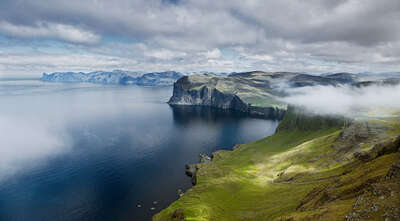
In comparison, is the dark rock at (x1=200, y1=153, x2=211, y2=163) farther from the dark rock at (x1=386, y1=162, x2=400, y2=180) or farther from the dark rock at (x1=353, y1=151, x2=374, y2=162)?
the dark rock at (x1=386, y1=162, x2=400, y2=180)

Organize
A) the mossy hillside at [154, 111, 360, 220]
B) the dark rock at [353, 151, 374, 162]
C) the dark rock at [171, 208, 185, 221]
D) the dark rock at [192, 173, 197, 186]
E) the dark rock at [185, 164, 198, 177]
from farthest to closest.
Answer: the dark rock at [185, 164, 198, 177], the dark rock at [192, 173, 197, 186], the dark rock at [353, 151, 374, 162], the mossy hillside at [154, 111, 360, 220], the dark rock at [171, 208, 185, 221]

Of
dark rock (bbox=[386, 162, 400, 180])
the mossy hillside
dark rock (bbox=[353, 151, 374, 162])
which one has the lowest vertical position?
the mossy hillside

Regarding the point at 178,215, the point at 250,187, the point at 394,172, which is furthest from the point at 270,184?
the point at 394,172

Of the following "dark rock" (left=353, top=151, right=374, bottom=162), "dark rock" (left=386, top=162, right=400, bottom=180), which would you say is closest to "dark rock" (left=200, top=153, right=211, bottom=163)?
"dark rock" (left=353, top=151, right=374, bottom=162)

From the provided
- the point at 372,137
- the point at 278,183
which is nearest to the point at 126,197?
the point at 278,183

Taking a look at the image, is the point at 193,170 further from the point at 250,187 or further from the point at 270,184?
the point at 270,184

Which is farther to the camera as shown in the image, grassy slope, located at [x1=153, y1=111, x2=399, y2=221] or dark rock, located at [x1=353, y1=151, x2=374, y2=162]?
dark rock, located at [x1=353, y1=151, x2=374, y2=162]

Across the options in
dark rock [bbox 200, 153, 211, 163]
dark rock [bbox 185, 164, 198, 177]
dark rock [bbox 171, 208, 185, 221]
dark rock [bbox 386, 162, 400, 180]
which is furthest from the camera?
dark rock [bbox 200, 153, 211, 163]

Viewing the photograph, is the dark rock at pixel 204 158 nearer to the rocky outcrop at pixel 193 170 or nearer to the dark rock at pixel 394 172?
the rocky outcrop at pixel 193 170

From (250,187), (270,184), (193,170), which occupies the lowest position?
(193,170)
